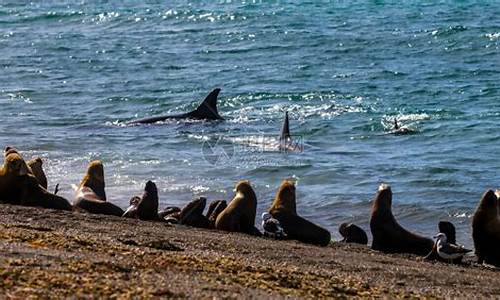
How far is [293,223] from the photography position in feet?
38.6

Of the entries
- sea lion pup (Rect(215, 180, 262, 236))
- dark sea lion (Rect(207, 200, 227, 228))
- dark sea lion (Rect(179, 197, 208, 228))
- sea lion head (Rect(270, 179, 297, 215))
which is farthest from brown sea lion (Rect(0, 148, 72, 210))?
sea lion head (Rect(270, 179, 297, 215))

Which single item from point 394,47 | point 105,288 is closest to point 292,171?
point 105,288

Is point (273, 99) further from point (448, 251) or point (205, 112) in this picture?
point (448, 251)

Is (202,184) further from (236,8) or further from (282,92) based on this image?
(236,8)

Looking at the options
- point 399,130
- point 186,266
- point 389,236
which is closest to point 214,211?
point 389,236

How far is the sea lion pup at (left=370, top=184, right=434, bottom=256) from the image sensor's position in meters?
11.4

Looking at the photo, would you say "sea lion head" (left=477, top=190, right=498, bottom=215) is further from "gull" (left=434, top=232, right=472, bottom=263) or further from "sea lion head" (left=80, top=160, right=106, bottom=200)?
"sea lion head" (left=80, top=160, right=106, bottom=200)

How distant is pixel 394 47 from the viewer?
30.1m

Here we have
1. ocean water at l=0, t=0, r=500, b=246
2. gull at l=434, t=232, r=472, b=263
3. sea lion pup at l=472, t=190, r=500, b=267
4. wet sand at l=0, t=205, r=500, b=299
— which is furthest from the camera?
ocean water at l=0, t=0, r=500, b=246

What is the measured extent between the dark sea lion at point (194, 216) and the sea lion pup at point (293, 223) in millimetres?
Answer: 715

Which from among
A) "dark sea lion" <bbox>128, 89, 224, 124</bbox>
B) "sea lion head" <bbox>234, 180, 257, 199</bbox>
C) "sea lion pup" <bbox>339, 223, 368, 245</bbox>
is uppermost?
"dark sea lion" <bbox>128, 89, 224, 124</bbox>

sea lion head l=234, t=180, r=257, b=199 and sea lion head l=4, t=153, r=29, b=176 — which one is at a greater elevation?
sea lion head l=4, t=153, r=29, b=176

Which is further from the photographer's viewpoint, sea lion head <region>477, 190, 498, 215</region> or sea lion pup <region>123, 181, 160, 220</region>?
sea lion pup <region>123, 181, 160, 220</region>

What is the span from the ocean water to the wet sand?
2.77 meters
